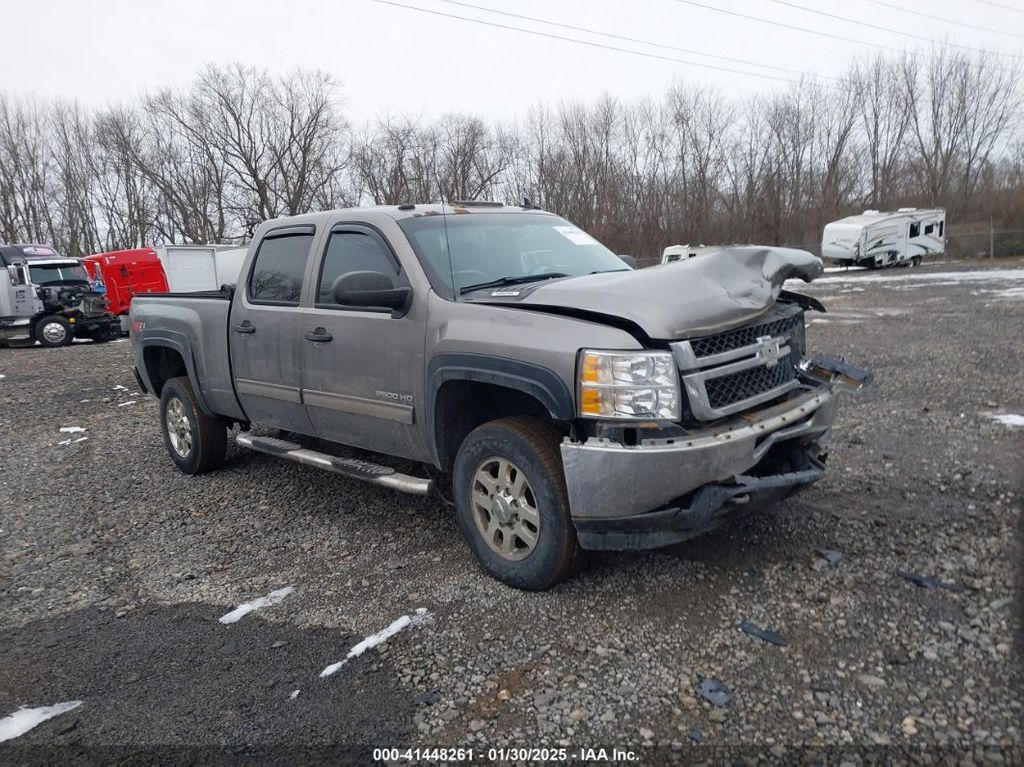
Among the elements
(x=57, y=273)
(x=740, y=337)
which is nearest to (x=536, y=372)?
(x=740, y=337)

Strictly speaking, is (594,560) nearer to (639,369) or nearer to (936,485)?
(639,369)

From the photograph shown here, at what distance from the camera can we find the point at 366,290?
388 cm

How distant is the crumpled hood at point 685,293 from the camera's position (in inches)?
129

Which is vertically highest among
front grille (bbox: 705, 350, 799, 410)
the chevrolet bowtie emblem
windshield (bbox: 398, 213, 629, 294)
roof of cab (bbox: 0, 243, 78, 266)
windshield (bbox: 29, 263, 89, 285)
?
roof of cab (bbox: 0, 243, 78, 266)

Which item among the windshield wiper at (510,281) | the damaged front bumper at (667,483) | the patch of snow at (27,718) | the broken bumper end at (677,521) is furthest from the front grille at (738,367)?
the patch of snow at (27,718)

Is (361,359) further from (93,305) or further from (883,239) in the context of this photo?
(883,239)

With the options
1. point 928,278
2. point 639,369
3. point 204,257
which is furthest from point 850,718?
point 928,278

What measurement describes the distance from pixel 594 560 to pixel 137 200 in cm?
5591

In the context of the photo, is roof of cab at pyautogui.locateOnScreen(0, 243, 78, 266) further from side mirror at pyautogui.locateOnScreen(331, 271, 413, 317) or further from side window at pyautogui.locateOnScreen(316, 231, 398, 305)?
side mirror at pyautogui.locateOnScreen(331, 271, 413, 317)

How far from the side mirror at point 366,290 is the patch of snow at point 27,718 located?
86.0 inches

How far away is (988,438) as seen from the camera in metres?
5.66

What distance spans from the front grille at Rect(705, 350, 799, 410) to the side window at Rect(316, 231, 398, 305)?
6.59 ft

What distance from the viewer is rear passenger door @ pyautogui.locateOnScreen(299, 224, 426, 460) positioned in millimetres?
4113

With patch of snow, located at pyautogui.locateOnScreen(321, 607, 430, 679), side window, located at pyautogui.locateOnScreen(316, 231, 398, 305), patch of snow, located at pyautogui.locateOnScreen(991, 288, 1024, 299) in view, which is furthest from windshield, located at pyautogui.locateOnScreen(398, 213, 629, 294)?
patch of snow, located at pyautogui.locateOnScreen(991, 288, 1024, 299)
